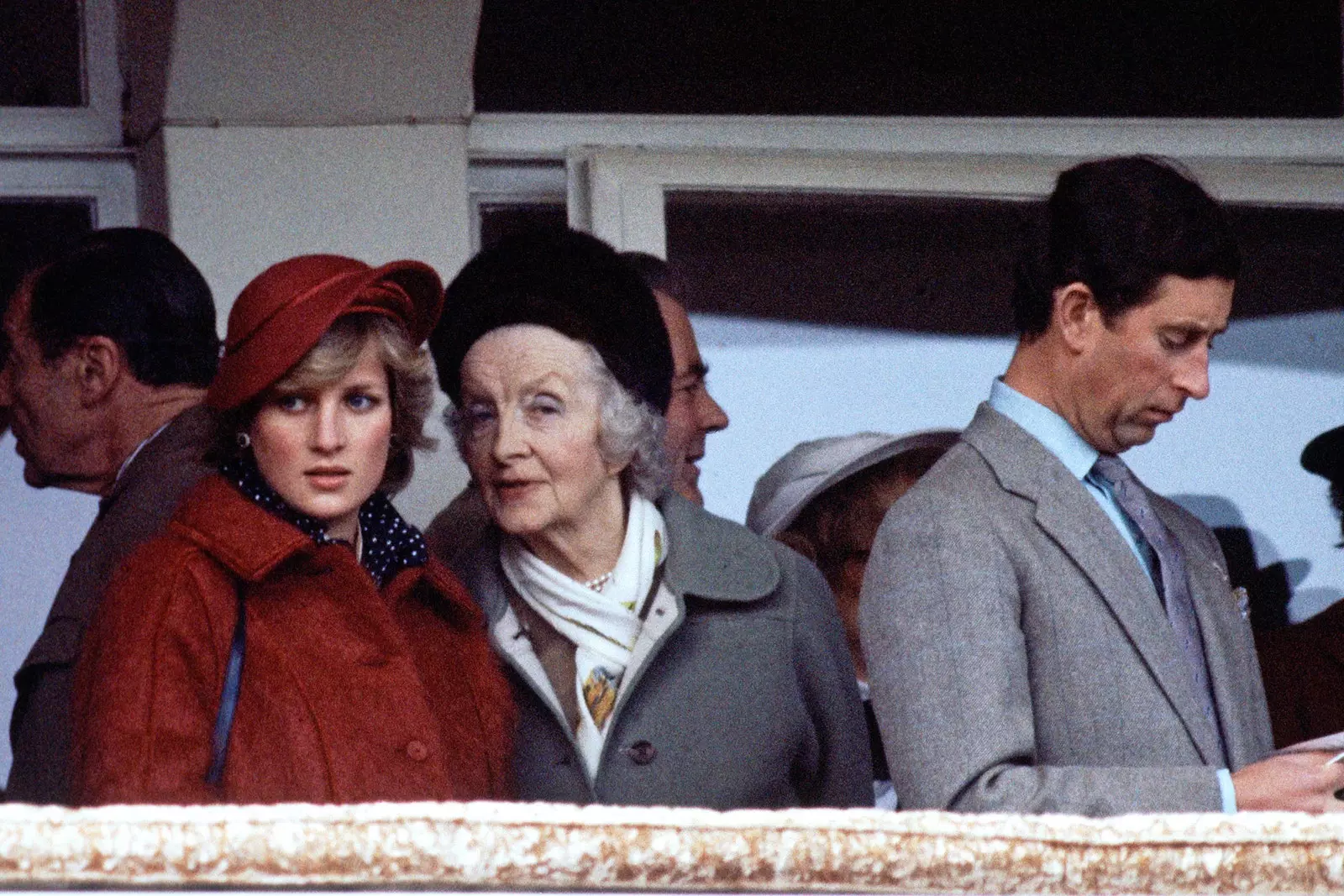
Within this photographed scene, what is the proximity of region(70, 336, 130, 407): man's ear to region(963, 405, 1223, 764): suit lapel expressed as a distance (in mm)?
1345

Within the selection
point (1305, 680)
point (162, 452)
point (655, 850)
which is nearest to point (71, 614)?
point (162, 452)

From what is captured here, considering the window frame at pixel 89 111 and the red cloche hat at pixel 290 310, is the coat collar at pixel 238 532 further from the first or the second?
the window frame at pixel 89 111

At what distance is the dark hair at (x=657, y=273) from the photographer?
3.96m

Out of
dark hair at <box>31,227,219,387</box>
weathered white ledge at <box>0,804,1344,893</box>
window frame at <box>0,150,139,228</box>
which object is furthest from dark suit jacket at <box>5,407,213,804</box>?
window frame at <box>0,150,139,228</box>

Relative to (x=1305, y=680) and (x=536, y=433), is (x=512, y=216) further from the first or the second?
(x=1305, y=680)

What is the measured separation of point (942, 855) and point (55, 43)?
10.8 ft

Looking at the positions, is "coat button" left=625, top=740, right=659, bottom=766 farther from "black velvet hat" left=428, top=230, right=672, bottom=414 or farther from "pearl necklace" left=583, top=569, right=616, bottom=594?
"black velvet hat" left=428, top=230, right=672, bottom=414

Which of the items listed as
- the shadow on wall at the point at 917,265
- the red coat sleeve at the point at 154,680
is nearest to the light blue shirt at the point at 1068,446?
the red coat sleeve at the point at 154,680

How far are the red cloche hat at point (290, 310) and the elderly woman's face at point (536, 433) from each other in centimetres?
29

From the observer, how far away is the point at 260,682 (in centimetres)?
257

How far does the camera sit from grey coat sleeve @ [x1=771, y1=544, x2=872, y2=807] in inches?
123

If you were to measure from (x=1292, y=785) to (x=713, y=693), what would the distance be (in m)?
0.84

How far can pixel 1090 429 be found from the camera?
2.87 meters

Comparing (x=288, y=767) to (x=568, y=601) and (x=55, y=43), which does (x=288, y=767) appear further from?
(x=55, y=43)
